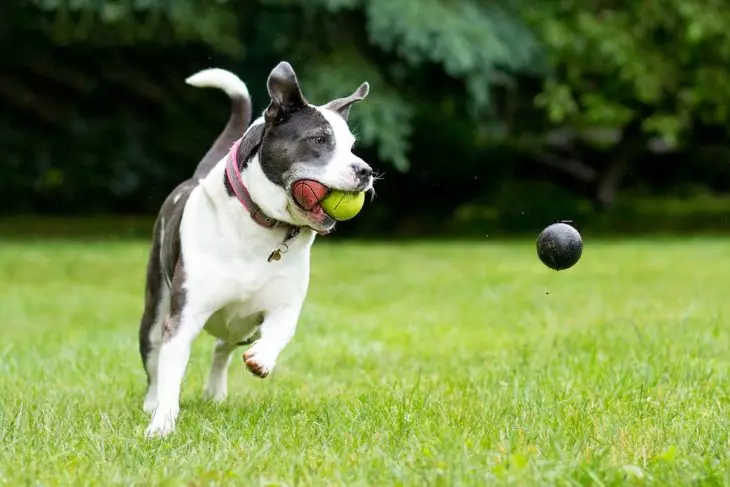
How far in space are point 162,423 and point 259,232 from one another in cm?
83

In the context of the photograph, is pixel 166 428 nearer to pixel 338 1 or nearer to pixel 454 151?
pixel 338 1

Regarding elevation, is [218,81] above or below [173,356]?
above

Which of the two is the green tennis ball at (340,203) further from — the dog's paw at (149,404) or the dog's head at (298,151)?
the dog's paw at (149,404)

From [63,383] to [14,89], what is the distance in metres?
16.3

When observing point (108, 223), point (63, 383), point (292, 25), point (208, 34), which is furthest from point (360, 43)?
point (63, 383)

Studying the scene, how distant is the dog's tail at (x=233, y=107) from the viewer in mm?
5016

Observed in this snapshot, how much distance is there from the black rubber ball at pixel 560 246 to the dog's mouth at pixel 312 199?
1078mm

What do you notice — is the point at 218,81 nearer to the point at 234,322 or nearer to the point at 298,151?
the point at 298,151

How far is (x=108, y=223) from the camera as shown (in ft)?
70.9

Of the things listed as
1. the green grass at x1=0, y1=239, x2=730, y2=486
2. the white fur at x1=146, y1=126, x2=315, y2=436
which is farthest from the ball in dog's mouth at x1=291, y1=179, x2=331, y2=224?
the green grass at x1=0, y1=239, x2=730, y2=486

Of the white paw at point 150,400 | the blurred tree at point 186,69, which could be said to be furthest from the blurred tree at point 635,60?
the white paw at point 150,400

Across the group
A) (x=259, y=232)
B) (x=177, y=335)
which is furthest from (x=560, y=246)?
(x=177, y=335)

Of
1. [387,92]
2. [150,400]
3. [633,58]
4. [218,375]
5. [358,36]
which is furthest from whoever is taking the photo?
[633,58]

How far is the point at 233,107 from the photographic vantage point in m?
5.18
